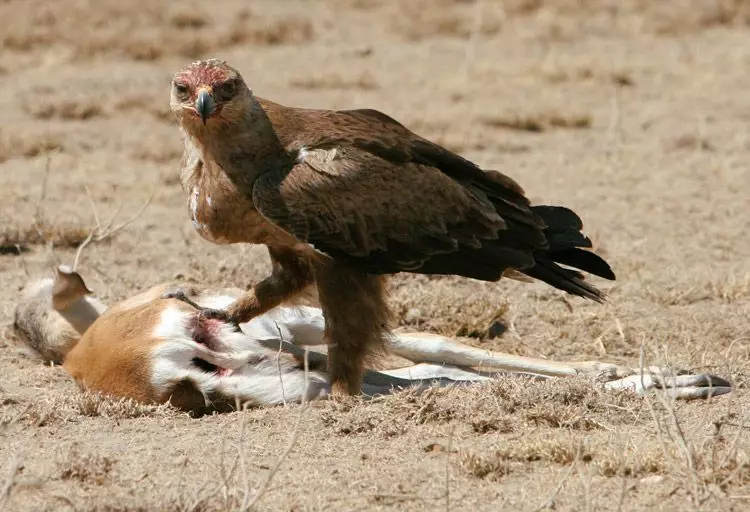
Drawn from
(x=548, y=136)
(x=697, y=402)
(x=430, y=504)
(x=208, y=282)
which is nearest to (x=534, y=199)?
(x=548, y=136)

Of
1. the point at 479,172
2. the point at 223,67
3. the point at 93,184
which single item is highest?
the point at 223,67

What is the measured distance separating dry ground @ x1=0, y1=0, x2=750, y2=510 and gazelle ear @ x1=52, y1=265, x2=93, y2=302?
15.3 inches

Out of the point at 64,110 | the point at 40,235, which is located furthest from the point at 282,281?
the point at 64,110

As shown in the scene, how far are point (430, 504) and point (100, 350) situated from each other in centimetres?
216

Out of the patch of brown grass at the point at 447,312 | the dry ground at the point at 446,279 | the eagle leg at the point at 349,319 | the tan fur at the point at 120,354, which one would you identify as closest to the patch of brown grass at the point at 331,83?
the dry ground at the point at 446,279

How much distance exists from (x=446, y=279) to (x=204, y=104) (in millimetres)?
2644

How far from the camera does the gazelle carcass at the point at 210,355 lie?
20.0 ft

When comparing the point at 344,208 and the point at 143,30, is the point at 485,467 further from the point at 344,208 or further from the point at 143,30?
the point at 143,30

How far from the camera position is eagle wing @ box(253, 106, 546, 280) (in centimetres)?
586

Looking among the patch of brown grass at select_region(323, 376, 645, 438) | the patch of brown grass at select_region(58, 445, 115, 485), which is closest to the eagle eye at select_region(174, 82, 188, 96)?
the patch of brown grass at select_region(323, 376, 645, 438)

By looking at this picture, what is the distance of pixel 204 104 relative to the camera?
229 inches

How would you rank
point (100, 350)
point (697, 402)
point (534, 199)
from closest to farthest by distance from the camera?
point (697, 402), point (100, 350), point (534, 199)

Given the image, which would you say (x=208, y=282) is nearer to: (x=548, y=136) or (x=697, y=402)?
(x=697, y=402)

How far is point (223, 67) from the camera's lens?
19.8 feet
